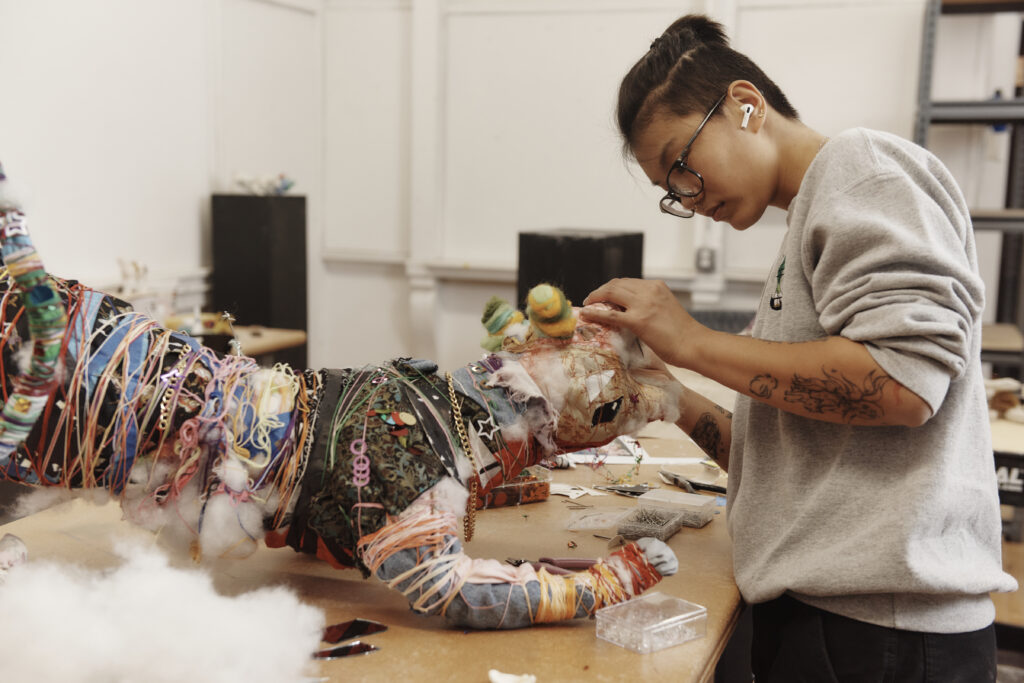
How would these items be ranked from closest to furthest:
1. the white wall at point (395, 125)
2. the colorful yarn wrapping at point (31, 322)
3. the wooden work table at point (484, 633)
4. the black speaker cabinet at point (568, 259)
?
the colorful yarn wrapping at point (31, 322) → the wooden work table at point (484, 633) → the black speaker cabinet at point (568, 259) → the white wall at point (395, 125)

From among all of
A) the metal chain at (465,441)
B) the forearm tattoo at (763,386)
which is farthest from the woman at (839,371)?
the metal chain at (465,441)

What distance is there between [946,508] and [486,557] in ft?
2.07

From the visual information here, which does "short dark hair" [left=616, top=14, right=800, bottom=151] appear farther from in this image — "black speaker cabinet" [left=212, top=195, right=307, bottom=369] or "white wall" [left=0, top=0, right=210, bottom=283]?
"black speaker cabinet" [left=212, top=195, right=307, bottom=369]

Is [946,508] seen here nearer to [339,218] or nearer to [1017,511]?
[1017,511]

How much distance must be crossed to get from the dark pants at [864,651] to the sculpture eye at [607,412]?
0.34 m

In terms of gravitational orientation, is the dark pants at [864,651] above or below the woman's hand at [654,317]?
below

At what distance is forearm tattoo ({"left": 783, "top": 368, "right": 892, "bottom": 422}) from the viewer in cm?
102

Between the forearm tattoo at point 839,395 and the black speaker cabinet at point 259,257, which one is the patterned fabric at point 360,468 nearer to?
the forearm tattoo at point 839,395

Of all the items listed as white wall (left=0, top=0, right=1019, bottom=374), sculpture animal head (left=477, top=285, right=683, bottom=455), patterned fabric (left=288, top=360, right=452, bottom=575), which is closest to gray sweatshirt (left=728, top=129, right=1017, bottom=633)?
sculpture animal head (left=477, top=285, right=683, bottom=455)

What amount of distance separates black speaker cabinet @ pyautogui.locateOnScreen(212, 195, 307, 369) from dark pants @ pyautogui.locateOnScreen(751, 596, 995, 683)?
127 inches

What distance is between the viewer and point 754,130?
1188mm

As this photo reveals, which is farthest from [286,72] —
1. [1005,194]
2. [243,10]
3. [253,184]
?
[1005,194]

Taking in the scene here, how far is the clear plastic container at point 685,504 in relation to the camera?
5.17 feet

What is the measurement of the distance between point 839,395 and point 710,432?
0.46 m
